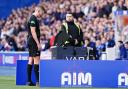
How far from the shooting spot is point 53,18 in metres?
33.2

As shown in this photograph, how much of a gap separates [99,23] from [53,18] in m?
4.58

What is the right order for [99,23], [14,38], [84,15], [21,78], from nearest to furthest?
1. [21,78]
2. [99,23]
3. [84,15]
4. [14,38]

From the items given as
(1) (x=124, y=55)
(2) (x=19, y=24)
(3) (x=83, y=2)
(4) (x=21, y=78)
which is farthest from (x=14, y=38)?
(4) (x=21, y=78)

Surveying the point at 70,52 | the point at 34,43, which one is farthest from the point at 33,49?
the point at 70,52

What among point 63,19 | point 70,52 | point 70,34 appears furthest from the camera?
point 63,19

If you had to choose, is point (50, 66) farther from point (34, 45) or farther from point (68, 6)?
point (68, 6)

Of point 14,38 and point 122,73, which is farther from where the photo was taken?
point 14,38

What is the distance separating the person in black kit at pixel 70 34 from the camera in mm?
17922

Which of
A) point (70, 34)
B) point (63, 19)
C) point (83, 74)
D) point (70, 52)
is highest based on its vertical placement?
point (63, 19)

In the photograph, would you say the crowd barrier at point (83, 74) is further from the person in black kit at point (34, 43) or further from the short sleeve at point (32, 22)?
the short sleeve at point (32, 22)

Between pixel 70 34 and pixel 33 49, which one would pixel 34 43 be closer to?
pixel 33 49

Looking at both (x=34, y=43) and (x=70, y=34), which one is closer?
(x=34, y=43)

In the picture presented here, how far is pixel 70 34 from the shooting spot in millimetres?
17969

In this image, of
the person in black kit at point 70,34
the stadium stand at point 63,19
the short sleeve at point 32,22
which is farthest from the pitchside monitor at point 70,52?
the stadium stand at point 63,19
